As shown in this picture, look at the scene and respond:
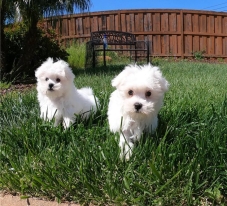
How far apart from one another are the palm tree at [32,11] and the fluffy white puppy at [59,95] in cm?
588

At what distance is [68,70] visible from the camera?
4082mm

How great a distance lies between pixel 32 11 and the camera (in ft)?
32.1

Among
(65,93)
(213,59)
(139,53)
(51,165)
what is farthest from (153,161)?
(213,59)

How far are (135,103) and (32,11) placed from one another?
7549 millimetres

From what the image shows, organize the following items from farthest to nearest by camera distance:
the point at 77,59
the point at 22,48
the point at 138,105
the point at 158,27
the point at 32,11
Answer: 1. the point at 158,27
2. the point at 77,59
3. the point at 22,48
4. the point at 32,11
5. the point at 138,105

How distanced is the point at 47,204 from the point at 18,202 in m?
0.27

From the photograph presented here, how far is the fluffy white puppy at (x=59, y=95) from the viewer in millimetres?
4059

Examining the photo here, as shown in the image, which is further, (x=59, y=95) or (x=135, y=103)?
(x=59, y=95)

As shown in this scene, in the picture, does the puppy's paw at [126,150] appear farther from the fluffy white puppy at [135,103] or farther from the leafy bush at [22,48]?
the leafy bush at [22,48]

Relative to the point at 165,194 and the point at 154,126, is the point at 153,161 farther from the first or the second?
the point at 154,126

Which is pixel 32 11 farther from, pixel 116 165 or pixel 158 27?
pixel 158 27

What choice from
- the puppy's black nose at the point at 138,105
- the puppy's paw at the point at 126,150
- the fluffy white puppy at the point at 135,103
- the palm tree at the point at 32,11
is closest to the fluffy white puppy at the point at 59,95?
the fluffy white puppy at the point at 135,103

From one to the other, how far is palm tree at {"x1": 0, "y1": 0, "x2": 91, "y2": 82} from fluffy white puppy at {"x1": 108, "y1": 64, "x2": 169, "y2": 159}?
6.92 meters

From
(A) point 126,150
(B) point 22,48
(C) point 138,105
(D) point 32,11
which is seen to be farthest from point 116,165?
(B) point 22,48
